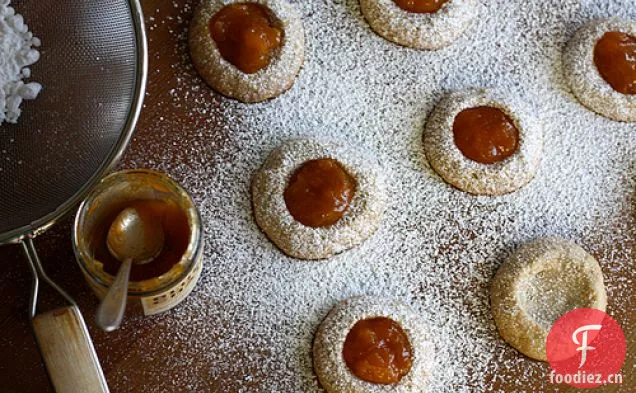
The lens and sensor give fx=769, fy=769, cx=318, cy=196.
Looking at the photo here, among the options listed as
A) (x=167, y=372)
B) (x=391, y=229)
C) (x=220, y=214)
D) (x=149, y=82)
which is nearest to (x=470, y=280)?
(x=391, y=229)

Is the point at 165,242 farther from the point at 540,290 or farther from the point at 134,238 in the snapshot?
the point at 540,290

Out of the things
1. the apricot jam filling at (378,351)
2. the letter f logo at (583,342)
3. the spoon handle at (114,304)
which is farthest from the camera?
the letter f logo at (583,342)

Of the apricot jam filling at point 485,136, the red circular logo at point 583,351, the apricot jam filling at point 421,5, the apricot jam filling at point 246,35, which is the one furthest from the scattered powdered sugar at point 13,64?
the red circular logo at point 583,351

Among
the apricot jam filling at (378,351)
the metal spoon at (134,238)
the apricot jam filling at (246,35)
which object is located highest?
the apricot jam filling at (246,35)

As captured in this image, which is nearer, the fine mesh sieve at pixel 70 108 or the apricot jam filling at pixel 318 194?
the fine mesh sieve at pixel 70 108

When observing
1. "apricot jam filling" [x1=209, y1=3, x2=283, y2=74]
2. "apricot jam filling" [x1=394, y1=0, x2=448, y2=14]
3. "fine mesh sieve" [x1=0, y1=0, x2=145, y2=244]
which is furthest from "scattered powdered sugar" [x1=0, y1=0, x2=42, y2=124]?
"apricot jam filling" [x1=394, y1=0, x2=448, y2=14]

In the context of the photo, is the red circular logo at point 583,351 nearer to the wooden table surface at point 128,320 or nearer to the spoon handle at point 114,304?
the wooden table surface at point 128,320

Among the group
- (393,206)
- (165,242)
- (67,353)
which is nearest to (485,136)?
(393,206)

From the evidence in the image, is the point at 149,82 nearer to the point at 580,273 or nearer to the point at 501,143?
the point at 501,143
